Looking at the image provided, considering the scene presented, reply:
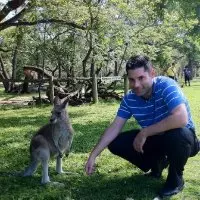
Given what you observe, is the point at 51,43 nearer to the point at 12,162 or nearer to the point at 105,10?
the point at 105,10

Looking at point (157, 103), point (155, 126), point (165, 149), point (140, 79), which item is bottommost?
point (165, 149)

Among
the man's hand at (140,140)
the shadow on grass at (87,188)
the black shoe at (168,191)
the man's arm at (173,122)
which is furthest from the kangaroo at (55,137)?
the black shoe at (168,191)

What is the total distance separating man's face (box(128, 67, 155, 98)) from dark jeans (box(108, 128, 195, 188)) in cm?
45

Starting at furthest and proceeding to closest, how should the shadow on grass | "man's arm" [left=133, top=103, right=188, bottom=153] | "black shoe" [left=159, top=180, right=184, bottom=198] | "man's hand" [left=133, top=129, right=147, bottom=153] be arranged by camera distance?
the shadow on grass → "black shoe" [left=159, top=180, right=184, bottom=198] → "man's hand" [left=133, top=129, right=147, bottom=153] → "man's arm" [left=133, top=103, right=188, bottom=153]

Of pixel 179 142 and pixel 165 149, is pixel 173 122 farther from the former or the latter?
pixel 165 149

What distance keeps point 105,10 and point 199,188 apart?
979 centimetres

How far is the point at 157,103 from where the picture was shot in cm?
415

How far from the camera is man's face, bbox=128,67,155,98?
388cm

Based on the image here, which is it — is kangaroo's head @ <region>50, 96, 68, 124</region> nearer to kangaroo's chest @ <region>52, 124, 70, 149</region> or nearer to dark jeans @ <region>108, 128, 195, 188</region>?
kangaroo's chest @ <region>52, 124, 70, 149</region>

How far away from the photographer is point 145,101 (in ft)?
13.9

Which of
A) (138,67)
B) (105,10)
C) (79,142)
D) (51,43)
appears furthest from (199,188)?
(51,43)

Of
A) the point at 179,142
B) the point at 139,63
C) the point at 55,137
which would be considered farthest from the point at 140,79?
the point at 55,137

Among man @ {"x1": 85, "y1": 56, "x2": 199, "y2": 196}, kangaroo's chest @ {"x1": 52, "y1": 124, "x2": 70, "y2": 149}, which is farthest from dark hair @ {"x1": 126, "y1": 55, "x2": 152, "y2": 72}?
kangaroo's chest @ {"x1": 52, "y1": 124, "x2": 70, "y2": 149}

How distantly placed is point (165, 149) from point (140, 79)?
2.46 ft
